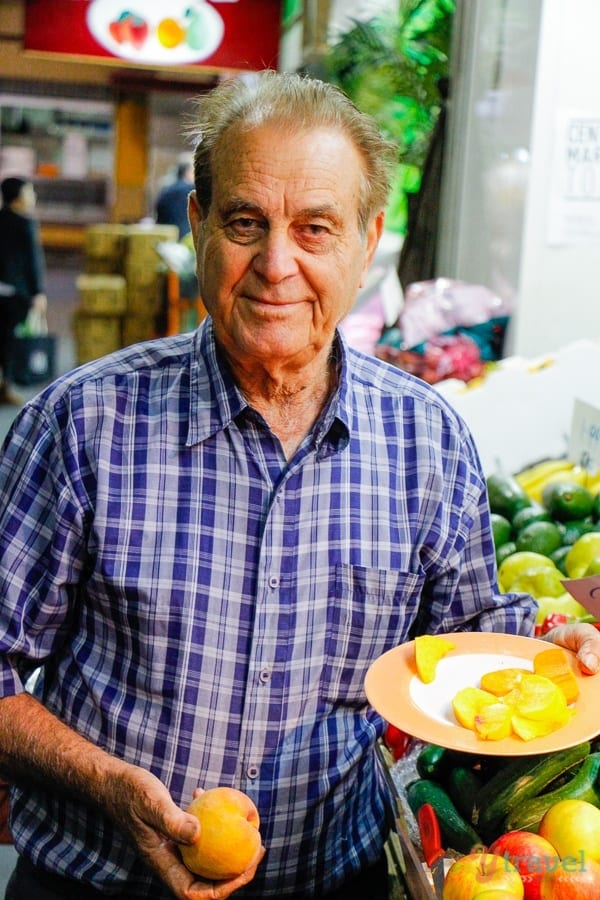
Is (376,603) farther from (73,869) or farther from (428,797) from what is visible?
(73,869)

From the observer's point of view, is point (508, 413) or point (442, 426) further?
point (508, 413)

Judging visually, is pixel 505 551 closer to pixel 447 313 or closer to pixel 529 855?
pixel 529 855

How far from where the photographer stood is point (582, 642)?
1.54m

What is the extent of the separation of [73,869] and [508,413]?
2123 millimetres

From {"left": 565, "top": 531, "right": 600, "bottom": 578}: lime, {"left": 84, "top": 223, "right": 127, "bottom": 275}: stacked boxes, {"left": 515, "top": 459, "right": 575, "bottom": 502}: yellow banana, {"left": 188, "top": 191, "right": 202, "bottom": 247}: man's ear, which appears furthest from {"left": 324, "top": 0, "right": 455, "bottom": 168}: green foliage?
{"left": 84, "top": 223, "right": 127, "bottom": 275}: stacked boxes

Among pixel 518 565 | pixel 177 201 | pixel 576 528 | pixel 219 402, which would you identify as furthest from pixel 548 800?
pixel 177 201

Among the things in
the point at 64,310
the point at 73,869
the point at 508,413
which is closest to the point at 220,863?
the point at 73,869

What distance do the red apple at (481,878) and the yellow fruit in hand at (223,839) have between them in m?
0.23

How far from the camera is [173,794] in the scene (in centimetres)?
156

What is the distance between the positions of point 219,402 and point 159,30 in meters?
8.50

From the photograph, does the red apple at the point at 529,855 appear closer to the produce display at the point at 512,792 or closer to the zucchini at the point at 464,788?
the produce display at the point at 512,792

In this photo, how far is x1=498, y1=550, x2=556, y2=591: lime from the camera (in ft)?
8.35

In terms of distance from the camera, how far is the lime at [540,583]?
8.09 ft

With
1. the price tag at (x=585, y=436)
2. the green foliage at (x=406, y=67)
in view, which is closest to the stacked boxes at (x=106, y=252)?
the green foliage at (x=406, y=67)
